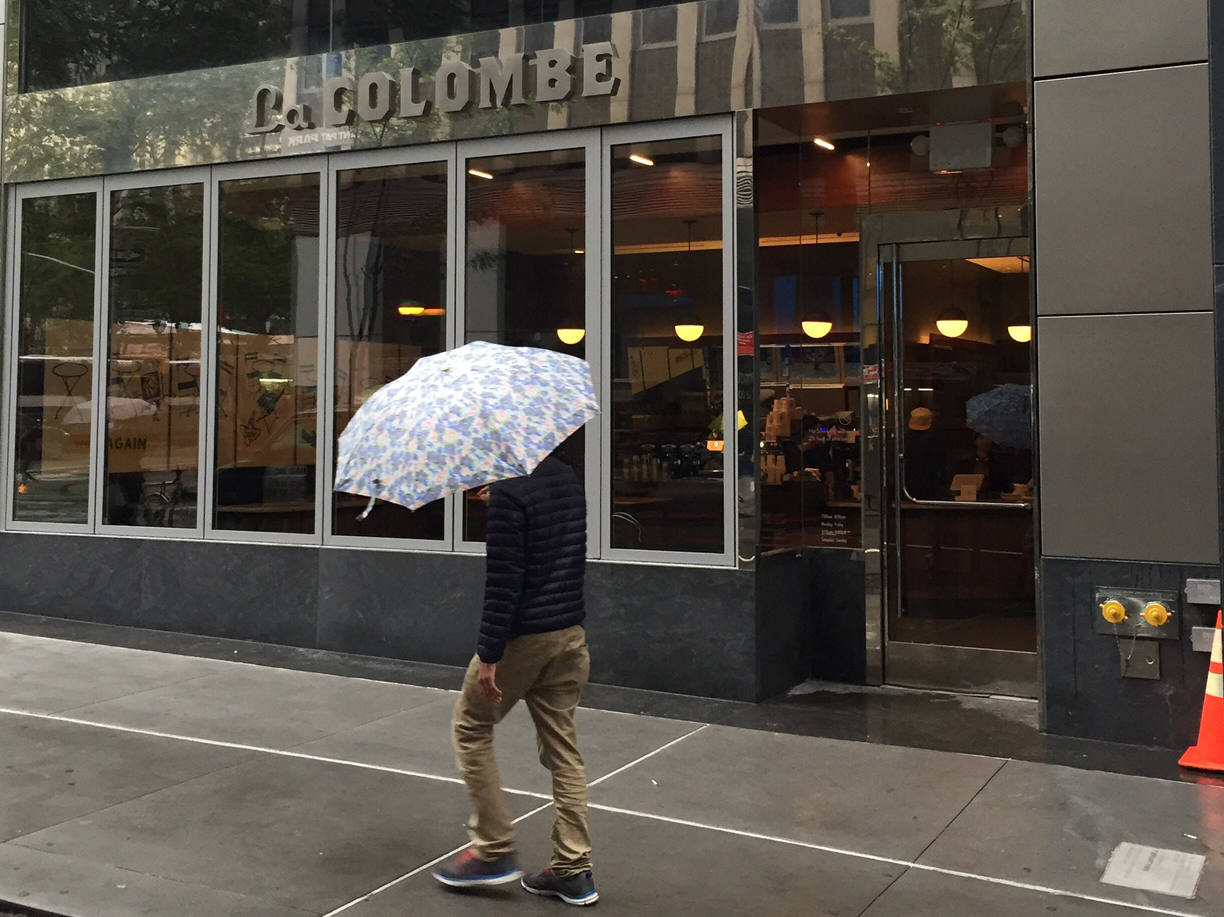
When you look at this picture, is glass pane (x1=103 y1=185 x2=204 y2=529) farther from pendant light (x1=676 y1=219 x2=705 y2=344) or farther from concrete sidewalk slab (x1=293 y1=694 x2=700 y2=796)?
pendant light (x1=676 y1=219 x2=705 y2=344)

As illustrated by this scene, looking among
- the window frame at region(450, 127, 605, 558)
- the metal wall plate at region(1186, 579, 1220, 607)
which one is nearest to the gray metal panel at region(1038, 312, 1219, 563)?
the metal wall plate at region(1186, 579, 1220, 607)

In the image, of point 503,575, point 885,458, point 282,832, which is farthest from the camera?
A: point 885,458

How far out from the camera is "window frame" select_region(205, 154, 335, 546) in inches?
400

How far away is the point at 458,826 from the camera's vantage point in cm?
588

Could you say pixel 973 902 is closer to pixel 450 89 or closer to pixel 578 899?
pixel 578 899

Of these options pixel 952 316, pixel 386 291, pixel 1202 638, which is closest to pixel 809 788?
pixel 1202 638

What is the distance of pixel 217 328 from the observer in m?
10.7

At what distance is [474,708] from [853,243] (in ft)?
16.8

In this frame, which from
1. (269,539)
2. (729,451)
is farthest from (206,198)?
(729,451)

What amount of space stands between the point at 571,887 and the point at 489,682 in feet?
2.81

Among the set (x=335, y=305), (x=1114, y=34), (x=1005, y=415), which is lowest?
(x=1005, y=415)

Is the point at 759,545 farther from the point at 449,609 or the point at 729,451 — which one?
the point at 449,609

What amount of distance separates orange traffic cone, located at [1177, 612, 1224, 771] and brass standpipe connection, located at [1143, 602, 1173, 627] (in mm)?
273

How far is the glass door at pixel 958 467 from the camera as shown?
8430 millimetres
